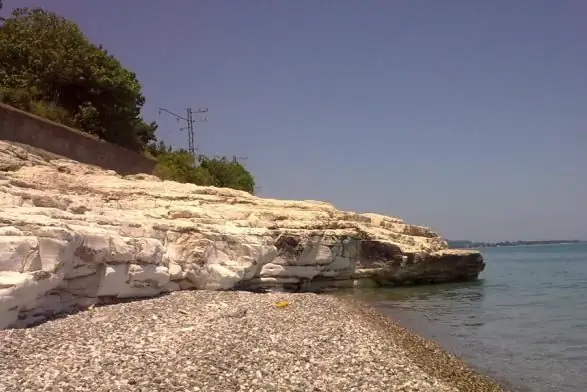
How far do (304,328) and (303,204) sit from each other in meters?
20.0

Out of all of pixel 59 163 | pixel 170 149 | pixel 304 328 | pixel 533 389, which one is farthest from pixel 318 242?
pixel 170 149

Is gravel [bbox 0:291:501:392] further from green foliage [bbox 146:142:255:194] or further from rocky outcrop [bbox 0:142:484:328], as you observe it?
green foliage [bbox 146:142:255:194]

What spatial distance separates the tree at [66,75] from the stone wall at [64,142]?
148 inches

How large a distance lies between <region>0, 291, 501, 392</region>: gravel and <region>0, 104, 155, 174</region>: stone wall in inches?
528

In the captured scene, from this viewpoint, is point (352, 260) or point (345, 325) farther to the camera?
point (352, 260)

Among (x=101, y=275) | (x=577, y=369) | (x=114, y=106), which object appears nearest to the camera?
(x=577, y=369)

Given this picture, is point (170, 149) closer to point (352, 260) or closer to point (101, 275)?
point (352, 260)

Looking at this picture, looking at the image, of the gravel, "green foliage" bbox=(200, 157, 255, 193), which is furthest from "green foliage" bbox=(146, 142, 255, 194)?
the gravel

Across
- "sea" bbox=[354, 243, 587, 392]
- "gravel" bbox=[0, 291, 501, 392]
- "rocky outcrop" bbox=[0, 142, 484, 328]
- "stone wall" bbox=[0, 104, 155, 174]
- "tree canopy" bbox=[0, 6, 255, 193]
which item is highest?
"tree canopy" bbox=[0, 6, 255, 193]

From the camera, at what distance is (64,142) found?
88.9 ft

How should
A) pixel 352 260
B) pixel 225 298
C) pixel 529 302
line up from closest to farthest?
pixel 225 298 → pixel 529 302 → pixel 352 260

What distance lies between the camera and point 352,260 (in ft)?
109

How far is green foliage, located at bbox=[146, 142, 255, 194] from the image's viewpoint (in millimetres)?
41531

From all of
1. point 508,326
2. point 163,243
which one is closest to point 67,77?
point 163,243
